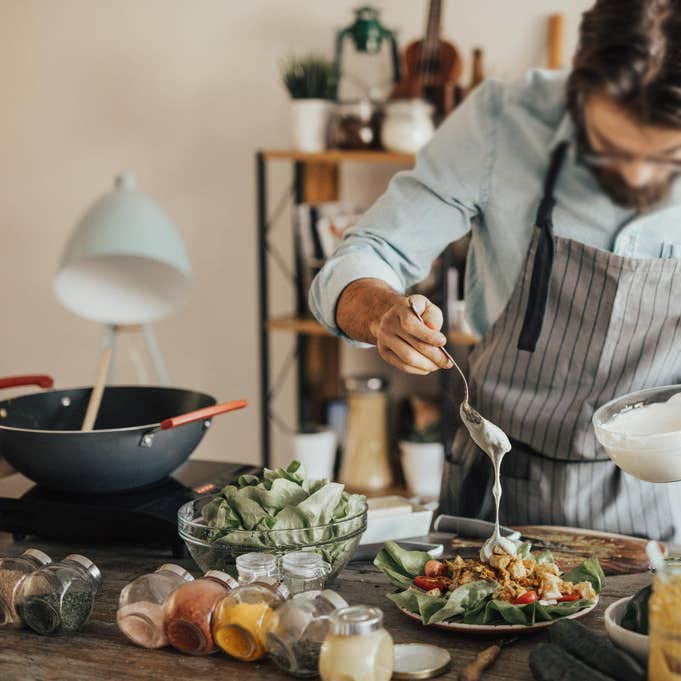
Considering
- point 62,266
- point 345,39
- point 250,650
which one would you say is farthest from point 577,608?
point 345,39

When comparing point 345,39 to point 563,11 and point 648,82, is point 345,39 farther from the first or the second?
point 648,82

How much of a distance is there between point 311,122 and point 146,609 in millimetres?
2321

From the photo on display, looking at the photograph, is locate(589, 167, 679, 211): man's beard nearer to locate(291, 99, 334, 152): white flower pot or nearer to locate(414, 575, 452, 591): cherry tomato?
locate(414, 575, 452, 591): cherry tomato

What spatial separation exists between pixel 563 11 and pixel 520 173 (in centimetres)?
171

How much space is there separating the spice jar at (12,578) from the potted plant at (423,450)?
2136 mm

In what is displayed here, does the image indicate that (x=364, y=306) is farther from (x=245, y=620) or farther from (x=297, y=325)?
(x=297, y=325)

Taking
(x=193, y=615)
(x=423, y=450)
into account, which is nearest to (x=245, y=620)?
(x=193, y=615)

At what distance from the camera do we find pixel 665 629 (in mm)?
1007

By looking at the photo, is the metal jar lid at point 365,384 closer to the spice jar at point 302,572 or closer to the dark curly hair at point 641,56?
the dark curly hair at point 641,56

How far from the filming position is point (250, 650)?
3.88 feet

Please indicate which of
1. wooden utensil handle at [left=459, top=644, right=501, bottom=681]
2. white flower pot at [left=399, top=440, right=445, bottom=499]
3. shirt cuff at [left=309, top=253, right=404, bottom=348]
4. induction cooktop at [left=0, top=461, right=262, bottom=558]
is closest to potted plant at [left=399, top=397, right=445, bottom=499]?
white flower pot at [left=399, top=440, right=445, bottom=499]

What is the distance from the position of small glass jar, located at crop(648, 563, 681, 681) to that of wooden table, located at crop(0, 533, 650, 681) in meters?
0.17

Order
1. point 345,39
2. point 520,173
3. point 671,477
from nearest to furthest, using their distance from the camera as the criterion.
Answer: point 671,477 < point 520,173 < point 345,39

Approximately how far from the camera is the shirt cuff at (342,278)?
5.83 feet
